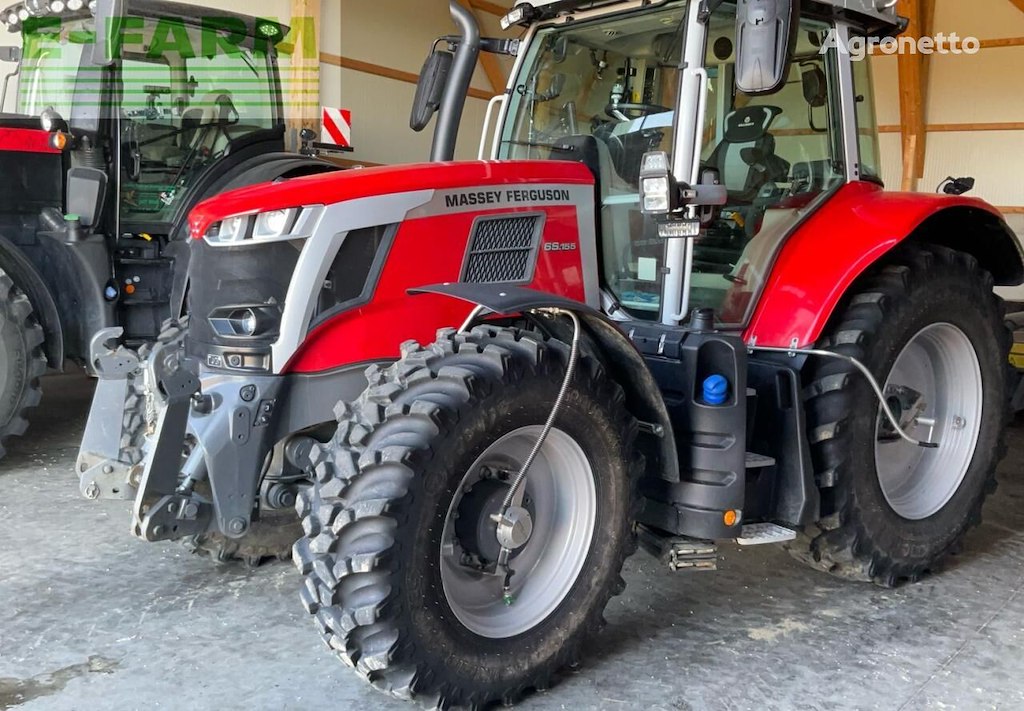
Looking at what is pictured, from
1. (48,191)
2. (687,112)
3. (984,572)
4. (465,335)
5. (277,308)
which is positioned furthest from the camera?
(48,191)

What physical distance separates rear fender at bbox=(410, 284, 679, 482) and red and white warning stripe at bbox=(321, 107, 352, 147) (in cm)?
646

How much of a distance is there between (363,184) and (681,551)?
4.73 ft

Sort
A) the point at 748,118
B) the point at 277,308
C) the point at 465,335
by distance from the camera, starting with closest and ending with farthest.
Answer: the point at 465,335 → the point at 277,308 → the point at 748,118

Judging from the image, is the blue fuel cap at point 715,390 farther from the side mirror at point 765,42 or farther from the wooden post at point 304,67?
the wooden post at point 304,67

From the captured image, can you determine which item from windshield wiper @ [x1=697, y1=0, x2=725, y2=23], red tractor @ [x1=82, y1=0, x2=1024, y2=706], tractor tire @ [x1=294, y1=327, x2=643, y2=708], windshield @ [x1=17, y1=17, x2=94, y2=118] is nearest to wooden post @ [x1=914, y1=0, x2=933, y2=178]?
red tractor @ [x1=82, y1=0, x2=1024, y2=706]

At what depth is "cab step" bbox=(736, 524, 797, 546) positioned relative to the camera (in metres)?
2.91

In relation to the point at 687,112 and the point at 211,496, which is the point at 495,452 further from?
the point at 687,112

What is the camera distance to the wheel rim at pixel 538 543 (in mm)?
2506

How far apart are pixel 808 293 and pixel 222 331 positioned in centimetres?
186

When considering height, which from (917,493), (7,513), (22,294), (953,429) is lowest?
(7,513)

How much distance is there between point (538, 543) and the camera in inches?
105

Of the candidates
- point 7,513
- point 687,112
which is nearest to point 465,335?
point 687,112

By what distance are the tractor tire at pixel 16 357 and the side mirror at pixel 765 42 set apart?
3.98 m

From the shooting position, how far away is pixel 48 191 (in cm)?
536
